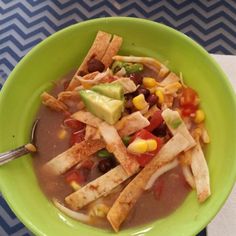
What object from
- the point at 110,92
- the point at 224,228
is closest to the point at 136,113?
the point at 110,92

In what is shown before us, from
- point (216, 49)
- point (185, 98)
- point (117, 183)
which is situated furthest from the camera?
point (216, 49)

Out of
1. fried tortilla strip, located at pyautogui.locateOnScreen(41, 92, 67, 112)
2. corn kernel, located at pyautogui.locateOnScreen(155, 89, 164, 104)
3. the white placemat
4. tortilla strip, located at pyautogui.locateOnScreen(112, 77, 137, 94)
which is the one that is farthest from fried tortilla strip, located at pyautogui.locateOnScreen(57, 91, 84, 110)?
the white placemat

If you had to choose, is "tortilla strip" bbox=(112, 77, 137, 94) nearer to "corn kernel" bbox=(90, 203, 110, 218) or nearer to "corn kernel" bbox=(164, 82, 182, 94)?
"corn kernel" bbox=(164, 82, 182, 94)

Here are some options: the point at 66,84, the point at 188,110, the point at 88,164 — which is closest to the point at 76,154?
the point at 88,164

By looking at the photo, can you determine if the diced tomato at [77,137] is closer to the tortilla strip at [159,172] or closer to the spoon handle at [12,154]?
the spoon handle at [12,154]

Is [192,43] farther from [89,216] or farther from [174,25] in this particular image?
[89,216]
